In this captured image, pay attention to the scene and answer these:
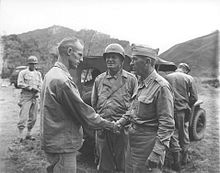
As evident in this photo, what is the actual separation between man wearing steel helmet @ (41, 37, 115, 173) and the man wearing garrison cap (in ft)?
1.54

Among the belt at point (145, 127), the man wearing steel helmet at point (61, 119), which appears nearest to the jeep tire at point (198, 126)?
the belt at point (145, 127)

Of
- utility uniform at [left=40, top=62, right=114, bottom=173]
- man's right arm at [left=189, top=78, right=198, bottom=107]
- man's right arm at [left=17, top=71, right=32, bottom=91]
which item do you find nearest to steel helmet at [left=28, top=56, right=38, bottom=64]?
man's right arm at [left=17, top=71, right=32, bottom=91]

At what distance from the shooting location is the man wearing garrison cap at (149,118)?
7.55ft

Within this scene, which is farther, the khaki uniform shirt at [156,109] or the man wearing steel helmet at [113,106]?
the man wearing steel helmet at [113,106]

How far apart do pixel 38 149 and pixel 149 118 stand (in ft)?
10.6

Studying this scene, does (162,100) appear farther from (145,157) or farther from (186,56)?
(186,56)

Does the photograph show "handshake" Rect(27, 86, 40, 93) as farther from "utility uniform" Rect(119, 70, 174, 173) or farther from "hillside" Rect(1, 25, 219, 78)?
"utility uniform" Rect(119, 70, 174, 173)

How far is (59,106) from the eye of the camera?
238 cm

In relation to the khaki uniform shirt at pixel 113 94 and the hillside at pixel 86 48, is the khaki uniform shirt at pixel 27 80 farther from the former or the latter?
the khaki uniform shirt at pixel 113 94

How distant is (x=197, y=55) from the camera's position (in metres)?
4.96

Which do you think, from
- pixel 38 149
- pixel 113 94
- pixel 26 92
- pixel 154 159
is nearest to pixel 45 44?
pixel 26 92

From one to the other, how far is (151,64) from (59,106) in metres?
0.92

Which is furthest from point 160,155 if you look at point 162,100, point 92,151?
point 92,151

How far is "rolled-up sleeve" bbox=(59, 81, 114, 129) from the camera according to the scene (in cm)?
236
